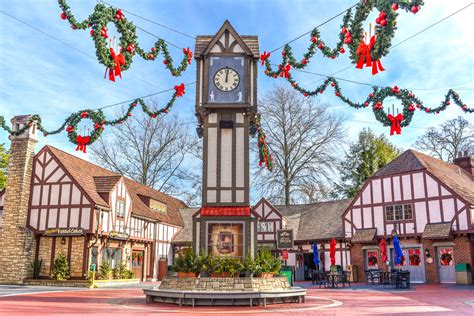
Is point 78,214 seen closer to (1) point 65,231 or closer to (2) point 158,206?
(1) point 65,231

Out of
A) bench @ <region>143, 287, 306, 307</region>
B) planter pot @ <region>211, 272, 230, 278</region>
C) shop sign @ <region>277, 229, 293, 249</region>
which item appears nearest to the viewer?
bench @ <region>143, 287, 306, 307</region>

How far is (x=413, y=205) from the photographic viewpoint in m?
27.1

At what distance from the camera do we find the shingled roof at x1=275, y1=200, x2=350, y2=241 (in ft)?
105

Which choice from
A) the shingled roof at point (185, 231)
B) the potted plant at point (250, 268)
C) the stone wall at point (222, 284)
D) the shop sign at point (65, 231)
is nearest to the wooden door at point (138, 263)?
the shingled roof at point (185, 231)

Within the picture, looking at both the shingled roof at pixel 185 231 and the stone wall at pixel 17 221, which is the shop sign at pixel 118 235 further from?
the shingled roof at pixel 185 231

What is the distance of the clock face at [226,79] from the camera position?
57.4 ft

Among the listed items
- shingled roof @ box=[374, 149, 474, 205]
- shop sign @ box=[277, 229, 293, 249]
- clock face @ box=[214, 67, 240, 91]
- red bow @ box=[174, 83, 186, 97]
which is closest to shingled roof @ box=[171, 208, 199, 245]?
shop sign @ box=[277, 229, 293, 249]

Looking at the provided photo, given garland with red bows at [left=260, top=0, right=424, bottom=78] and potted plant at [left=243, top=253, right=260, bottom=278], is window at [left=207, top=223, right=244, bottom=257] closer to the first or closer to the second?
potted plant at [left=243, top=253, right=260, bottom=278]

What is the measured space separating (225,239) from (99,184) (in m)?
13.9

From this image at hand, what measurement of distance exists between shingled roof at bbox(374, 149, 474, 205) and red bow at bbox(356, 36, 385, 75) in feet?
58.5

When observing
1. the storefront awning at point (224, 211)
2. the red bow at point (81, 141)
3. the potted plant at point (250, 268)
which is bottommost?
the potted plant at point (250, 268)

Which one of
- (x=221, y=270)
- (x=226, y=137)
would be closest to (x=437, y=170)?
(x=226, y=137)

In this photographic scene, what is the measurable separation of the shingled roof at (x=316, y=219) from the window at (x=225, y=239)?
15481 millimetres

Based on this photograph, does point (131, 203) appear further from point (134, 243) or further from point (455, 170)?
point (455, 170)
